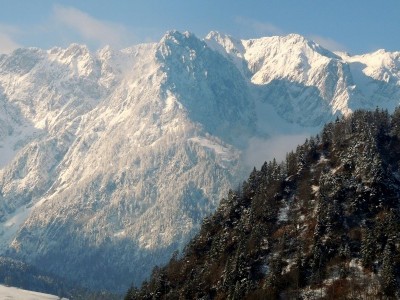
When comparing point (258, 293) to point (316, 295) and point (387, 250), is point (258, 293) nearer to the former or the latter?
point (316, 295)

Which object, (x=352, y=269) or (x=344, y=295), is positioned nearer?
(x=344, y=295)

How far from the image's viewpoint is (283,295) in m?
198

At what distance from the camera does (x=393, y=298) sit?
182m

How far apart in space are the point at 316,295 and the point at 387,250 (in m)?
23.6

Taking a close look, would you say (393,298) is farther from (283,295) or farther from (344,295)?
(283,295)

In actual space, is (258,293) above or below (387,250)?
below

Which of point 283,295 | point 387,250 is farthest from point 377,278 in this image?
point 283,295

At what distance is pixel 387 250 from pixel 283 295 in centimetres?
3160

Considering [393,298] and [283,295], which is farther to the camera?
[283,295]

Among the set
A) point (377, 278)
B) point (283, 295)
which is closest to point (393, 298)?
point (377, 278)

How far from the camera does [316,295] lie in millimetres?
193375

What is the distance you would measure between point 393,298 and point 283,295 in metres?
31.1

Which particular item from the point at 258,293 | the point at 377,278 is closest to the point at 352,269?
the point at 377,278

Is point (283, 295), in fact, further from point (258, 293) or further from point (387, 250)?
point (387, 250)
